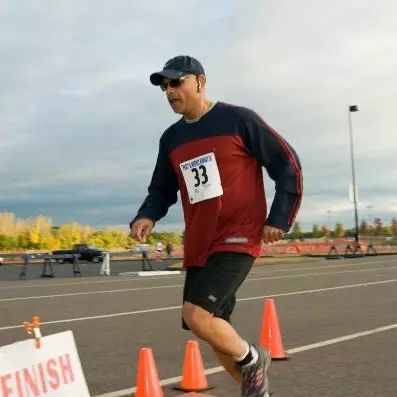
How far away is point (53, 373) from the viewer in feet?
13.3

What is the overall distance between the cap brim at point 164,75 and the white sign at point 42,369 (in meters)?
1.70

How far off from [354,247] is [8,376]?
43.4m

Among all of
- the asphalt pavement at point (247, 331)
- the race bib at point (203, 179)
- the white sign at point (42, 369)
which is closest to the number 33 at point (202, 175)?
the race bib at point (203, 179)

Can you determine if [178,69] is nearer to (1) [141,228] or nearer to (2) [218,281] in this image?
(1) [141,228]

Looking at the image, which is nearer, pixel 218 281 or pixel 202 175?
pixel 218 281

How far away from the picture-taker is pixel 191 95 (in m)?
4.60

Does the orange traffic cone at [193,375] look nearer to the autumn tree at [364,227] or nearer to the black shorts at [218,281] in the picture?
the black shorts at [218,281]

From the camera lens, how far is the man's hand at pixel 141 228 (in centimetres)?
501

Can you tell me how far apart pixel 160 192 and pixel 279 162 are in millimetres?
1019

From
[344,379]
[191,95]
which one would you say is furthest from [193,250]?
[344,379]

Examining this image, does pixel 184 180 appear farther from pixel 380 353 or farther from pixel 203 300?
pixel 380 353

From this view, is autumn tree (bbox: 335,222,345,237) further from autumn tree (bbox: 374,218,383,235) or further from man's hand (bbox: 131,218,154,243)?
man's hand (bbox: 131,218,154,243)

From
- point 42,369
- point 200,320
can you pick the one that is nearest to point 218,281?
point 200,320

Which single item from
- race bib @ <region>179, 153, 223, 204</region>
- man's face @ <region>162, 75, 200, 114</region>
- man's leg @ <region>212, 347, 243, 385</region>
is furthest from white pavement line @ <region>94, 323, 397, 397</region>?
man's face @ <region>162, 75, 200, 114</region>
